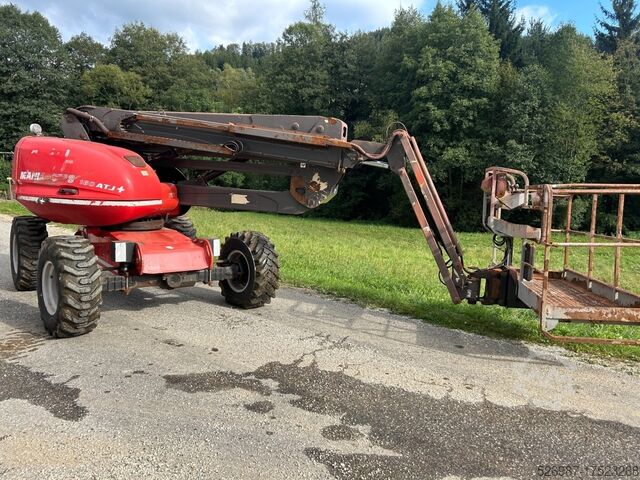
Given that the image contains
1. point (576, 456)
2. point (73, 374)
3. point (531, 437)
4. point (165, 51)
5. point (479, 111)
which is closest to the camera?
point (576, 456)

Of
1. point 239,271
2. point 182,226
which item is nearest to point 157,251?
point 239,271

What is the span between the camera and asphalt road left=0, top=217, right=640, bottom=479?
10.8 ft

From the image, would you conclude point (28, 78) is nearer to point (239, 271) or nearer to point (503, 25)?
point (503, 25)

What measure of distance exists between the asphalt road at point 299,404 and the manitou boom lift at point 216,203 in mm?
566

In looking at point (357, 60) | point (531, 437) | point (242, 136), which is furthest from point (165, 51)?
point (531, 437)

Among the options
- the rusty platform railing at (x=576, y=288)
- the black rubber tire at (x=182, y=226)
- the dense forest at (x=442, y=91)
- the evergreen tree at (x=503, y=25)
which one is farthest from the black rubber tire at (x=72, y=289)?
the evergreen tree at (x=503, y=25)

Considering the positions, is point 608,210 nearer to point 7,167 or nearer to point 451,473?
point 451,473

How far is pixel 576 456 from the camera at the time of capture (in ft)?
11.2

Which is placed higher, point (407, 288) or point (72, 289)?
point (72, 289)

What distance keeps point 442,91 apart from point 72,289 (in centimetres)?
3306

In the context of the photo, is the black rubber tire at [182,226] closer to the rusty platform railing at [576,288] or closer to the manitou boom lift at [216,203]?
the manitou boom lift at [216,203]

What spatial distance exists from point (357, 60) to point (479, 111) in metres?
12.7

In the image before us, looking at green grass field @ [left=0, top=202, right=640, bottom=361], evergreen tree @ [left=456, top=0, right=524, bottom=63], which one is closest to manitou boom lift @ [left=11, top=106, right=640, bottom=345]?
green grass field @ [left=0, top=202, right=640, bottom=361]

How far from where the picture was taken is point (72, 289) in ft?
18.0
